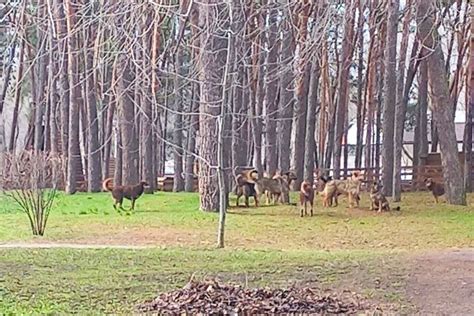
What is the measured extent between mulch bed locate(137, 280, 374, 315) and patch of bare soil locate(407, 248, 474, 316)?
541 millimetres

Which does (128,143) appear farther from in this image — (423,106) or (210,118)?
(423,106)

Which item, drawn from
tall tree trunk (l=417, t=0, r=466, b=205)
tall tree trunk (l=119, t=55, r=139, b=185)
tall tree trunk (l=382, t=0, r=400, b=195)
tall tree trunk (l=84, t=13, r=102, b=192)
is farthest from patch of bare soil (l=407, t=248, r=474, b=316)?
tall tree trunk (l=84, t=13, r=102, b=192)

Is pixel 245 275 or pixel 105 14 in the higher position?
pixel 105 14

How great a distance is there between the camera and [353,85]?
3061 centimetres

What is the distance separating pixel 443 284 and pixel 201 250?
148 inches

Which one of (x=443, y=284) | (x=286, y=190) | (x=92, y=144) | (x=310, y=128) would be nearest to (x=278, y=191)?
(x=286, y=190)

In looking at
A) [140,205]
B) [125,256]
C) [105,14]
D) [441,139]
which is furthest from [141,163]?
[105,14]

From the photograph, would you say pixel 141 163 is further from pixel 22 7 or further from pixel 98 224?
pixel 22 7

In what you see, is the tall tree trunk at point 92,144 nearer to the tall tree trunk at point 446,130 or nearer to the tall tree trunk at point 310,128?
the tall tree trunk at point 310,128

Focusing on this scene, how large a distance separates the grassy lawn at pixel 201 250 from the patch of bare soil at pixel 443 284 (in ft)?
0.60

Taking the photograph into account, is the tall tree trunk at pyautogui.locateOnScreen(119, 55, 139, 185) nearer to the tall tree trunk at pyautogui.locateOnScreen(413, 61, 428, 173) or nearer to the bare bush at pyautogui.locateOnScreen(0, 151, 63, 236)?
the bare bush at pyautogui.locateOnScreen(0, 151, 63, 236)

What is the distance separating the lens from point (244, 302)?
5.48 metres

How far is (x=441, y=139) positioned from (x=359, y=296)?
12.0 meters

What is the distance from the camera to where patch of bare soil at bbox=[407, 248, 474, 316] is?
5.73m
